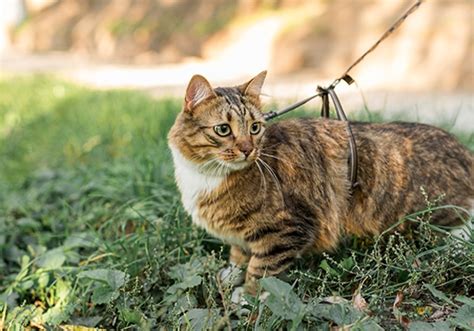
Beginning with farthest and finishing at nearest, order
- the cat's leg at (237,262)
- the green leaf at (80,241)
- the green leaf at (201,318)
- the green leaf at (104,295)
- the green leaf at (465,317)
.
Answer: the green leaf at (80,241) < the cat's leg at (237,262) < the green leaf at (104,295) < the green leaf at (201,318) < the green leaf at (465,317)

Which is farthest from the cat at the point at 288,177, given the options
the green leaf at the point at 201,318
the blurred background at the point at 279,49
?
the blurred background at the point at 279,49

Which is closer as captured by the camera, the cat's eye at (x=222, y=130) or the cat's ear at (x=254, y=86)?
the cat's eye at (x=222, y=130)

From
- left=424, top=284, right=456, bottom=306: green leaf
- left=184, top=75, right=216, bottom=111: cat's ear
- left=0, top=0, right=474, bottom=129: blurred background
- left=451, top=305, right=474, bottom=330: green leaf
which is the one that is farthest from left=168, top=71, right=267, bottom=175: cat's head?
left=0, top=0, right=474, bottom=129: blurred background

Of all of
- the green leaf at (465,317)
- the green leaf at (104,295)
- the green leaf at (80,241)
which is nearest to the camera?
the green leaf at (465,317)

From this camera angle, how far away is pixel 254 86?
2.49 metres

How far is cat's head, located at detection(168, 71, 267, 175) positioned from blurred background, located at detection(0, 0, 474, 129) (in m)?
2.40

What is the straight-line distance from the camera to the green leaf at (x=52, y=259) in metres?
2.79

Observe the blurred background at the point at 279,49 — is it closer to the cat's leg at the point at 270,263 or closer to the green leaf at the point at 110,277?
the cat's leg at the point at 270,263

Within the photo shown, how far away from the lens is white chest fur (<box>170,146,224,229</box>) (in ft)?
7.97

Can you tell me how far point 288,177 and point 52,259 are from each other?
122 centimetres

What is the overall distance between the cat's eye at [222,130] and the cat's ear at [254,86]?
21cm

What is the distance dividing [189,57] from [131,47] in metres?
1.90

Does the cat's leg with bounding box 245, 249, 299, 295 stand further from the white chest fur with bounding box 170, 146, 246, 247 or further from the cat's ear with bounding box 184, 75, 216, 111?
the cat's ear with bounding box 184, 75, 216, 111

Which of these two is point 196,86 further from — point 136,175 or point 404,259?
point 136,175
